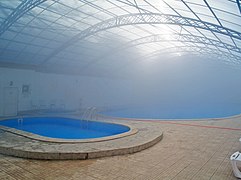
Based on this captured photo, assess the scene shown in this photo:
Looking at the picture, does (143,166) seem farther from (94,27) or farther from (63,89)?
(63,89)

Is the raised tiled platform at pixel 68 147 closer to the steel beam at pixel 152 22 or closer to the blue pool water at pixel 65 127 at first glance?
the blue pool water at pixel 65 127

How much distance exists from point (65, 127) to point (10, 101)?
14.3 feet

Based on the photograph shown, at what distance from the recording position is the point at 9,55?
50.7 feet

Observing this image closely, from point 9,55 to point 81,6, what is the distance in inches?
273

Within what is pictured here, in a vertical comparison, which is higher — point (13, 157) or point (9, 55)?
point (9, 55)

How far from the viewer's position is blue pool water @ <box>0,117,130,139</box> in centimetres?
1184

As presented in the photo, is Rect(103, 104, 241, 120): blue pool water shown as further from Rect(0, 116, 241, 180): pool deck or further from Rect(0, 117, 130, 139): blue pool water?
Rect(0, 116, 241, 180): pool deck

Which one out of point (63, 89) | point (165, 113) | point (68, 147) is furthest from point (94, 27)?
point (165, 113)

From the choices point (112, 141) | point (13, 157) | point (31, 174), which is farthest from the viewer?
point (112, 141)

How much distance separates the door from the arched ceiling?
1.69m

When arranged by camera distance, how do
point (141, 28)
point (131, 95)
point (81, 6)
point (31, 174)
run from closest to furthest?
1. point (31, 174)
2. point (81, 6)
3. point (141, 28)
4. point (131, 95)

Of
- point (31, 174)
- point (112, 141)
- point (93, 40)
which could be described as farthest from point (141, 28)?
point (31, 174)

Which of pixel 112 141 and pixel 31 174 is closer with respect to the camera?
pixel 31 174

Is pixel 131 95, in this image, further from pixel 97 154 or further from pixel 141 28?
pixel 97 154
